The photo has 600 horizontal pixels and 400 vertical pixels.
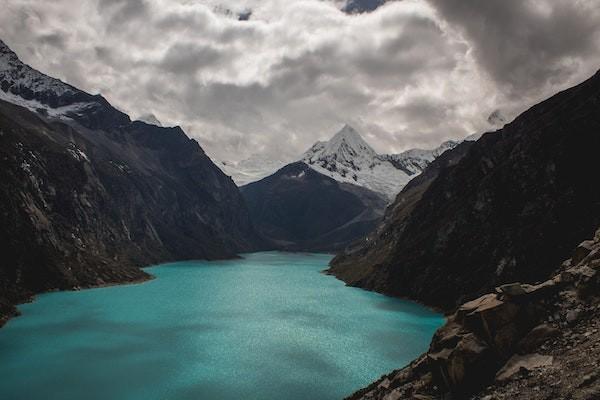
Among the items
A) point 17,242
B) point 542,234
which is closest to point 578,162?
point 542,234

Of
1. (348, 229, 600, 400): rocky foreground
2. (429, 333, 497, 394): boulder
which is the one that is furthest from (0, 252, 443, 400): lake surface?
(429, 333, 497, 394): boulder

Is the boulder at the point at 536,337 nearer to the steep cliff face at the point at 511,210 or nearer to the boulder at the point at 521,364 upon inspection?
the boulder at the point at 521,364

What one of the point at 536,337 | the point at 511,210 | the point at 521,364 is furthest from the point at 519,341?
the point at 511,210

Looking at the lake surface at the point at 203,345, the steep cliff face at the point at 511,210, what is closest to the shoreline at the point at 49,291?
the lake surface at the point at 203,345

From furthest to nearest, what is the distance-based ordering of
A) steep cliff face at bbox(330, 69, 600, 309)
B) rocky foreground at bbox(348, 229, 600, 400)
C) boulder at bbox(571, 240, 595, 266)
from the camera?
1. steep cliff face at bbox(330, 69, 600, 309)
2. boulder at bbox(571, 240, 595, 266)
3. rocky foreground at bbox(348, 229, 600, 400)

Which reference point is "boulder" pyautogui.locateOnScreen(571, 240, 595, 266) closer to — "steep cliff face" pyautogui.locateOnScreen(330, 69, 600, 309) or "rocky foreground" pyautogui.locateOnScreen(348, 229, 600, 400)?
"rocky foreground" pyautogui.locateOnScreen(348, 229, 600, 400)

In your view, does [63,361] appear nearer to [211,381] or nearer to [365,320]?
[211,381]
